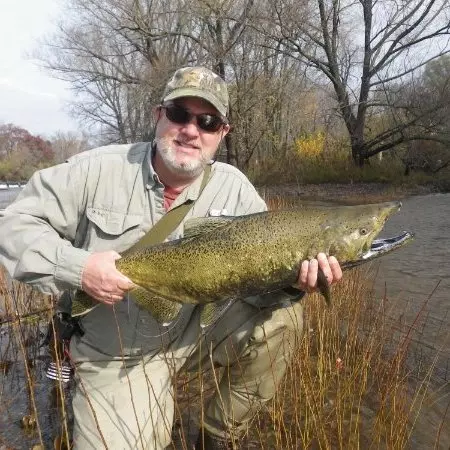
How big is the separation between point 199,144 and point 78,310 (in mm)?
1271

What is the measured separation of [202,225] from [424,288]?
5804 millimetres

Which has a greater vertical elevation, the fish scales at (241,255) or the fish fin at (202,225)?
the fish fin at (202,225)

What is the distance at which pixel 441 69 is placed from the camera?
29.5m

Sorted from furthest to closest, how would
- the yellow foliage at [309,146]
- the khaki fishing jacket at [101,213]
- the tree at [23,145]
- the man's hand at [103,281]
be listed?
the tree at [23,145] → the yellow foliage at [309,146] → the khaki fishing jacket at [101,213] → the man's hand at [103,281]

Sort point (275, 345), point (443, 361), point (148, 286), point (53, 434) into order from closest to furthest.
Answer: point (148, 286), point (275, 345), point (53, 434), point (443, 361)

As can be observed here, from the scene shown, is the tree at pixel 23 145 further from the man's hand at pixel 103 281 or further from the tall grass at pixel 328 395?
the man's hand at pixel 103 281

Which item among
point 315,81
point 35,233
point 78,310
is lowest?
point 78,310

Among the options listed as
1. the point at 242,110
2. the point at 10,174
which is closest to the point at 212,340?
the point at 242,110

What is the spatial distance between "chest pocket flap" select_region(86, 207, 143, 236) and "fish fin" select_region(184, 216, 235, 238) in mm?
507

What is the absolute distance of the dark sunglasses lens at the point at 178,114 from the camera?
323 centimetres

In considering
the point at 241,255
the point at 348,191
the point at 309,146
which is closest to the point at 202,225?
the point at 241,255

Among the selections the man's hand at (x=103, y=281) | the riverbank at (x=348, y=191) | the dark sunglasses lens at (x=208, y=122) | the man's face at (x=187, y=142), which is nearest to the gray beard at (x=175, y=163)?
the man's face at (x=187, y=142)

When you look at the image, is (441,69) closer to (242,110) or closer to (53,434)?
(242,110)

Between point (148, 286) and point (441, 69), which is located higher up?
point (441, 69)
